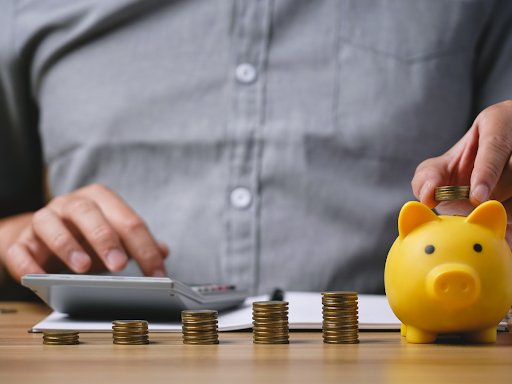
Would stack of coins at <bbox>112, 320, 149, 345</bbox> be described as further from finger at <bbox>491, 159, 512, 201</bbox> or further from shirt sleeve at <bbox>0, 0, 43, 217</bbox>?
shirt sleeve at <bbox>0, 0, 43, 217</bbox>

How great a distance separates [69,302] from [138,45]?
80cm

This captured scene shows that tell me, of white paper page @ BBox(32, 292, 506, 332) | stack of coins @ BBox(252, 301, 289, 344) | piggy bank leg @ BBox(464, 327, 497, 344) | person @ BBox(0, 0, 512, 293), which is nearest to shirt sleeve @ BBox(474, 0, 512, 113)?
person @ BBox(0, 0, 512, 293)

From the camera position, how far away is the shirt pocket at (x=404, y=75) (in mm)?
1197

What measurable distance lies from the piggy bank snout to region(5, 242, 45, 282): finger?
2.24 ft

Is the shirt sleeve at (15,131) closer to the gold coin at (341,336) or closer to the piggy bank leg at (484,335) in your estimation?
the gold coin at (341,336)

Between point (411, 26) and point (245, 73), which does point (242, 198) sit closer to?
point (245, 73)

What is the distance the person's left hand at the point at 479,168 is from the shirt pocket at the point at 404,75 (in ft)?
1.62

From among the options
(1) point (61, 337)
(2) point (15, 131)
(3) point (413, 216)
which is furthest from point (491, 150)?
(2) point (15, 131)

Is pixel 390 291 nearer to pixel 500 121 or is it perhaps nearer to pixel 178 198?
pixel 500 121

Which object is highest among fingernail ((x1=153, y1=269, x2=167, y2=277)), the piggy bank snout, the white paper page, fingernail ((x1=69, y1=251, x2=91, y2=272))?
the piggy bank snout

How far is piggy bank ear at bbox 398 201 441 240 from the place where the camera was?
1.68ft

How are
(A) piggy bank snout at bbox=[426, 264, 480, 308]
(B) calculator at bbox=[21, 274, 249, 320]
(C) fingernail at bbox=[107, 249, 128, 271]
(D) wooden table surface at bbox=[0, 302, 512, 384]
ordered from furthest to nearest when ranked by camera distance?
(C) fingernail at bbox=[107, 249, 128, 271] → (B) calculator at bbox=[21, 274, 249, 320] → (A) piggy bank snout at bbox=[426, 264, 480, 308] → (D) wooden table surface at bbox=[0, 302, 512, 384]

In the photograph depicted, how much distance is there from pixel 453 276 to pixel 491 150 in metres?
0.21

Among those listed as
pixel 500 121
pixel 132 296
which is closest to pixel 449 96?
pixel 500 121
